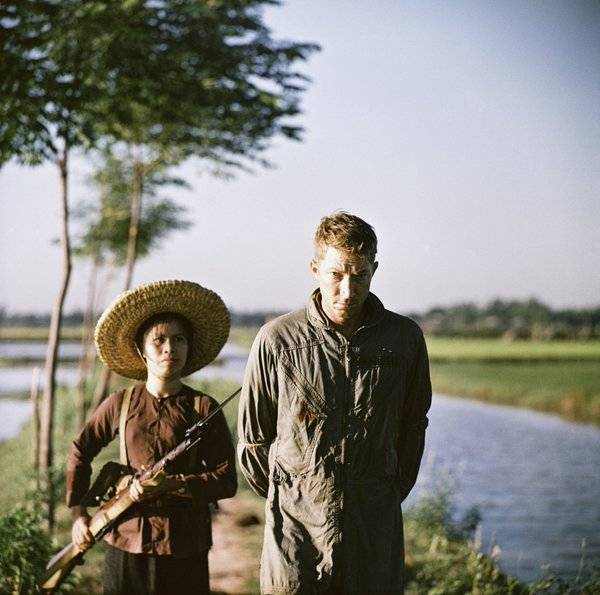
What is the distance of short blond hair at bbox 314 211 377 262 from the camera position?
2531 mm

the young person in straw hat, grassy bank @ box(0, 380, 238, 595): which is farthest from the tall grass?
the young person in straw hat

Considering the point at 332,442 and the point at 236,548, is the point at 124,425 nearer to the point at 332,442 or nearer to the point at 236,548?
the point at 332,442

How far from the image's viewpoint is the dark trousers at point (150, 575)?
2.98 m

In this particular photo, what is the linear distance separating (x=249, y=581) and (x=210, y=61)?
5707mm

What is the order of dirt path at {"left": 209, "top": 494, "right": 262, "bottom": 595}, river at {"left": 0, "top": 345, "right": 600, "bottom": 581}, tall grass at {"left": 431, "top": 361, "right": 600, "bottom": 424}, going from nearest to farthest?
dirt path at {"left": 209, "top": 494, "right": 262, "bottom": 595} < river at {"left": 0, "top": 345, "right": 600, "bottom": 581} < tall grass at {"left": 431, "top": 361, "right": 600, "bottom": 424}

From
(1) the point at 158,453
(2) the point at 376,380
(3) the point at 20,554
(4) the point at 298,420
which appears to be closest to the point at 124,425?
(1) the point at 158,453

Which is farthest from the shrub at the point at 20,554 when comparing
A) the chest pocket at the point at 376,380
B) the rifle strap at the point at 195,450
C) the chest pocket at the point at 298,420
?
the chest pocket at the point at 376,380

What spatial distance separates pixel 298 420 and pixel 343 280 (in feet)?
1.79

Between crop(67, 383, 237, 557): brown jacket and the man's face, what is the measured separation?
0.85 meters

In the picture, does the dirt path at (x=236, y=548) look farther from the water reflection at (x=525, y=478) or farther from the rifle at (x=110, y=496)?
the rifle at (x=110, y=496)

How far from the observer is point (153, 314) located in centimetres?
330

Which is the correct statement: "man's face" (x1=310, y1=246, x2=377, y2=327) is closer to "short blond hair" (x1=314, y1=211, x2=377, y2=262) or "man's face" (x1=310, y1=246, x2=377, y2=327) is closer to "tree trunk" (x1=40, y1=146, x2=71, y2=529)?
"short blond hair" (x1=314, y1=211, x2=377, y2=262)

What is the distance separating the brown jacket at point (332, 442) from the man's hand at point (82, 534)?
3.00ft

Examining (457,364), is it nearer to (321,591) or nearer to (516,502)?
(516,502)
